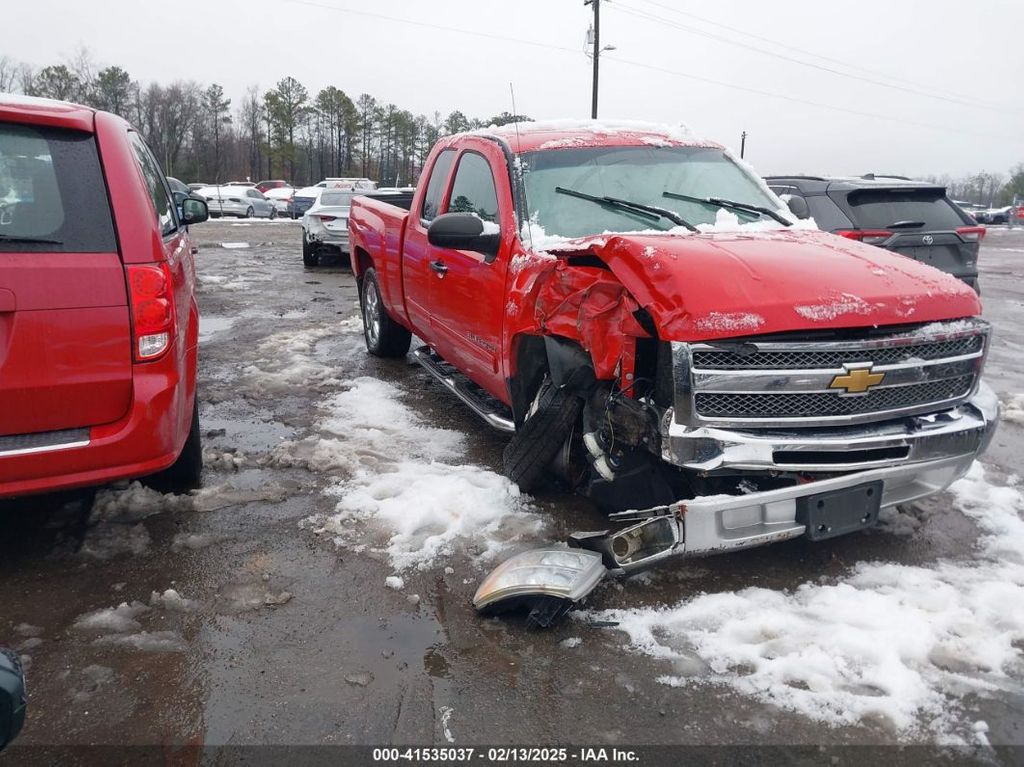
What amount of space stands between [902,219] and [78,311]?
7.55 m

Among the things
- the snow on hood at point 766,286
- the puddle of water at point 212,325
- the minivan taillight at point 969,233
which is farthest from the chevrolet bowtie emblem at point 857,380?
the puddle of water at point 212,325

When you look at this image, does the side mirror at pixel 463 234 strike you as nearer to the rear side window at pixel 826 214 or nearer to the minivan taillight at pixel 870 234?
the rear side window at pixel 826 214

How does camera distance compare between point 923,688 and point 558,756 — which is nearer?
point 558,756

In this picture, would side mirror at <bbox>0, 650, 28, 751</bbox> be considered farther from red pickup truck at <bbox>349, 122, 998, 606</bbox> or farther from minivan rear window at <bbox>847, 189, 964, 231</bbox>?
minivan rear window at <bbox>847, 189, 964, 231</bbox>

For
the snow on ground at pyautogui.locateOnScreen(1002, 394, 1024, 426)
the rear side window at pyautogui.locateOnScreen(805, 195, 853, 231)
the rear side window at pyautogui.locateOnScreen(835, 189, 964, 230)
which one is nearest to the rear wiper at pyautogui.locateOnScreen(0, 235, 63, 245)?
the snow on ground at pyautogui.locateOnScreen(1002, 394, 1024, 426)

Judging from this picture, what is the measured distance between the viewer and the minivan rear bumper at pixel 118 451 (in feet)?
9.73

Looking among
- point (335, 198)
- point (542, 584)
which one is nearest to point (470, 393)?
point (542, 584)

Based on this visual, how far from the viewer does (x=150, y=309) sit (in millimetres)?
3137

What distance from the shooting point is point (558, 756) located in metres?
2.33

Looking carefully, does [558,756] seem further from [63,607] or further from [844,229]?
[844,229]

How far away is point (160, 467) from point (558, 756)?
2046mm

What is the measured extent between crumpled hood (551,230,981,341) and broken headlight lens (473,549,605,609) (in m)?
0.96

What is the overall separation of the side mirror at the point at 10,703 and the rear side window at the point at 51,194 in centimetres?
208

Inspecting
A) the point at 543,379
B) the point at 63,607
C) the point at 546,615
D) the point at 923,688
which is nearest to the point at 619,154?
the point at 543,379
